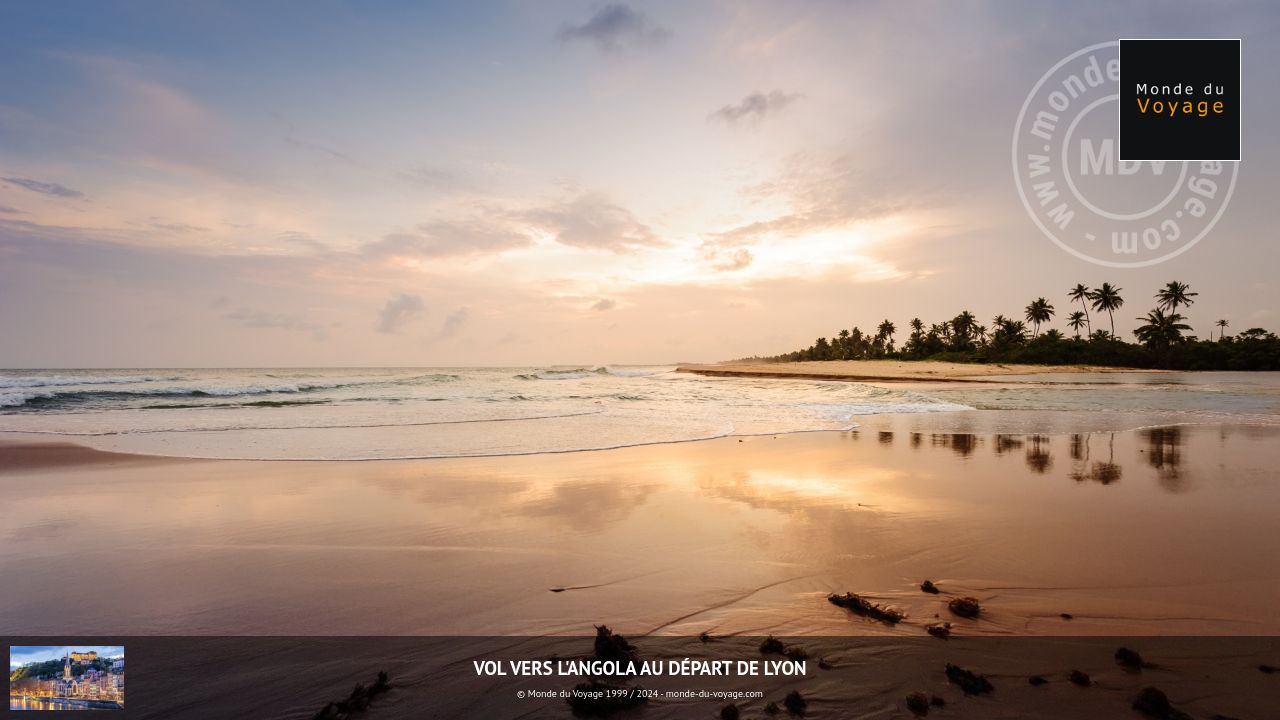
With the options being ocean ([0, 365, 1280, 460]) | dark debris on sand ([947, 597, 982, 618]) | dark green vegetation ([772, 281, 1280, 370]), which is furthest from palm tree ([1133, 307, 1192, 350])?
dark debris on sand ([947, 597, 982, 618])

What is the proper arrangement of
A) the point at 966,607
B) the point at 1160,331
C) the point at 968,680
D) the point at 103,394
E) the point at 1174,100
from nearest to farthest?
the point at 968,680, the point at 966,607, the point at 1174,100, the point at 103,394, the point at 1160,331

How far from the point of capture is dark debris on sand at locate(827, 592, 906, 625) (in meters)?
3.49

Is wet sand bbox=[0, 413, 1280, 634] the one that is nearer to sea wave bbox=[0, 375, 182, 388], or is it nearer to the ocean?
the ocean

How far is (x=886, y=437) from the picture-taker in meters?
11.9

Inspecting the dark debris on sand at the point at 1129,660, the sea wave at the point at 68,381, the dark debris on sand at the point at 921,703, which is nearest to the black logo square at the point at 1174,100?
the dark debris on sand at the point at 1129,660

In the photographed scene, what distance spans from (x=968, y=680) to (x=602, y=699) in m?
1.83

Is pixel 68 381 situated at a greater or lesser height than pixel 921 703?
greater

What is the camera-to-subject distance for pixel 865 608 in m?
3.59

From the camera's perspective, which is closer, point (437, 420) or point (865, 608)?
point (865, 608)

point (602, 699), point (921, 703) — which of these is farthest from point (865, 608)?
point (602, 699)

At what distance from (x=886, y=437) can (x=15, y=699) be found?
12475 millimetres

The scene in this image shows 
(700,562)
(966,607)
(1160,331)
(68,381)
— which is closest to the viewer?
(966,607)

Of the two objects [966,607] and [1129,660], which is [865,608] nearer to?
[966,607]

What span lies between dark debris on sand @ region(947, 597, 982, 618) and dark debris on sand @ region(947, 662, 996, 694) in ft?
2.50
